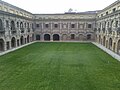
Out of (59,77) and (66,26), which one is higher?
(66,26)

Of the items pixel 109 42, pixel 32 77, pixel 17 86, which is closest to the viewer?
pixel 17 86

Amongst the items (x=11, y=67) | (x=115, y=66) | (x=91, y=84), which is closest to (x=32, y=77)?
(x=11, y=67)

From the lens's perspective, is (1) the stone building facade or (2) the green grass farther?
(1) the stone building facade

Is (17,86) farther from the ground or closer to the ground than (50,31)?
closer to the ground

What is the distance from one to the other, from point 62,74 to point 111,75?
5.29 m

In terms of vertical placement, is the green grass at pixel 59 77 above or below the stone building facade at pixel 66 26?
below

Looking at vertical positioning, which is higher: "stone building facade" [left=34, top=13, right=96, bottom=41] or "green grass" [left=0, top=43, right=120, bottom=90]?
"stone building facade" [left=34, top=13, right=96, bottom=41]

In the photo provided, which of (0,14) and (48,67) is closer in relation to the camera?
(48,67)

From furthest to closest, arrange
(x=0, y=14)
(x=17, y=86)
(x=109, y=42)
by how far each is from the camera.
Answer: (x=109, y=42) < (x=0, y=14) < (x=17, y=86)

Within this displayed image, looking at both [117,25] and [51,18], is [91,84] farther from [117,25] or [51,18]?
[51,18]

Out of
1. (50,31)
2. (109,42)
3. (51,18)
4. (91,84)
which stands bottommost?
(91,84)

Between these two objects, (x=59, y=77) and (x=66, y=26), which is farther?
(x=66, y=26)

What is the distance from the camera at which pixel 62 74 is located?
14227 mm

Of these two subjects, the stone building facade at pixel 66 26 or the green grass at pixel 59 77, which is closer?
the green grass at pixel 59 77
